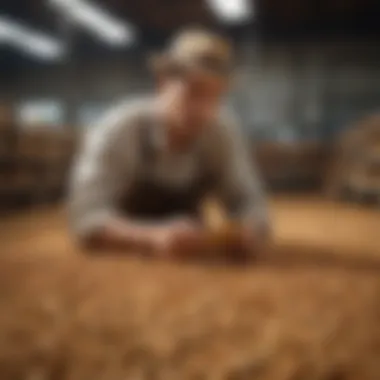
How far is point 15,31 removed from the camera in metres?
0.48

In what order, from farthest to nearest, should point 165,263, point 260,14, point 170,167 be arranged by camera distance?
1. point 170,167
2. point 165,263
3. point 260,14

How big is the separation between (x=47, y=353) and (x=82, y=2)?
Result: 0.92 feet

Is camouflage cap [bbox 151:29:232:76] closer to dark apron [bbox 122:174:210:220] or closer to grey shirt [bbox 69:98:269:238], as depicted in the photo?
grey shirt [bbox 69:98:269:238]

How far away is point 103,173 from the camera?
0.78 meters

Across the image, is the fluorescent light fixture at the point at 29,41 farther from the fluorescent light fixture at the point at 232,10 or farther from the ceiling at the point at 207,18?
the fluorescent light fixture at the point at 232,10

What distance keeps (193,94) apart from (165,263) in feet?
0.59

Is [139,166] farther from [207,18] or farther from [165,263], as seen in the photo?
[207,18]

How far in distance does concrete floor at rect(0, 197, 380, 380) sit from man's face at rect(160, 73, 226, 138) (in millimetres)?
162

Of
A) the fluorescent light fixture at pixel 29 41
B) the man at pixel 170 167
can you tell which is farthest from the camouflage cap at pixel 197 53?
the fluorescent light fixture at pixel 29 41

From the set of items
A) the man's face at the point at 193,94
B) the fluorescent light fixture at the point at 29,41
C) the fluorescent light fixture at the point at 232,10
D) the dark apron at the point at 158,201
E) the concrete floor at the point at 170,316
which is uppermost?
the fluorescent light fixture at the point at 232,10

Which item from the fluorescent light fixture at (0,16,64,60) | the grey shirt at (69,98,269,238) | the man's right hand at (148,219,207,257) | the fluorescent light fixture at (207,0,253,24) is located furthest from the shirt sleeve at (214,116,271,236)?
the fluorescent light fixture at (0,16,64,60)

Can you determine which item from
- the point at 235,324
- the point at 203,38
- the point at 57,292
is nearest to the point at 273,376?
the point at 235,324

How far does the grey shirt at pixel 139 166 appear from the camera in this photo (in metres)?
0.77

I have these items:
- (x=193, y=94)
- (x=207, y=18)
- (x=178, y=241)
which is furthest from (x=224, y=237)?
(x=207, y=18)
